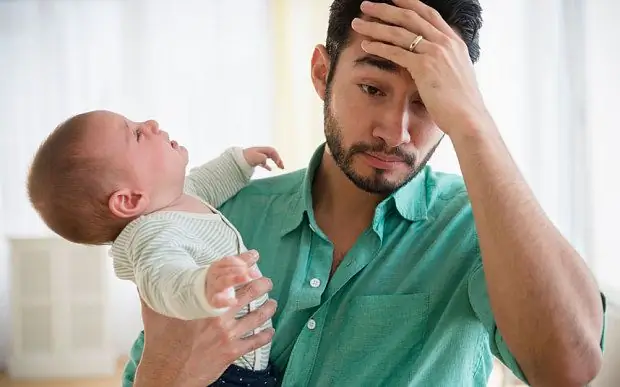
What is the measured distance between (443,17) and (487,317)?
548 millimetres

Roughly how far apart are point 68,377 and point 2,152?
3.70 ft

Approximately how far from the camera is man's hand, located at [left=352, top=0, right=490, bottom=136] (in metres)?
1.08

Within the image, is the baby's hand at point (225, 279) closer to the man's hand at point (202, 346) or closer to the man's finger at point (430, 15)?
the man's hand at point (202, 346)

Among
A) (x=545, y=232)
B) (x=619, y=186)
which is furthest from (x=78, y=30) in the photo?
(x=545, y=232)

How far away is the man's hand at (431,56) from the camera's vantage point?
3.55ft

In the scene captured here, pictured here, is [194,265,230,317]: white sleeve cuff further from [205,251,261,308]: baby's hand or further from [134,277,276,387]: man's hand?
[134,277,276,387]: man's hand

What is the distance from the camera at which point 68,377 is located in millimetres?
3213

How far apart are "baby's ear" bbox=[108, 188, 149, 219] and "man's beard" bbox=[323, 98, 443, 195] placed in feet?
1.25

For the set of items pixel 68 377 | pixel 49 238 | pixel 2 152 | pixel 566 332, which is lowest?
pixel 68 377

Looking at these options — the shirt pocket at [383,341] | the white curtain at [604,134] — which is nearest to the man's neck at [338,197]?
the shirt pocket at [383,341]

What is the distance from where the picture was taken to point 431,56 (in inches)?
43.3

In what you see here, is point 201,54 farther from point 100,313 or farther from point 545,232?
point 545,232

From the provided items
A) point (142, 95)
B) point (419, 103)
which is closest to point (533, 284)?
point (419, 103)

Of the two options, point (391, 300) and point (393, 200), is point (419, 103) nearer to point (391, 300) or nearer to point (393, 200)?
point (393, 200)
